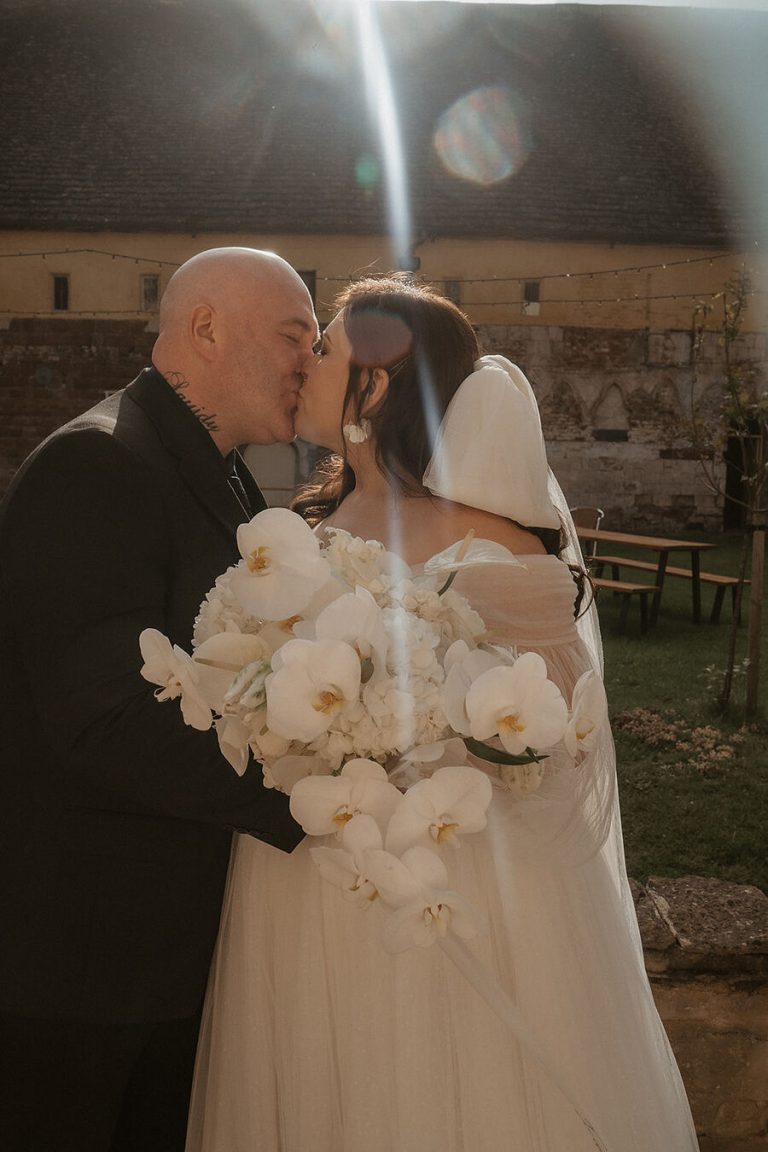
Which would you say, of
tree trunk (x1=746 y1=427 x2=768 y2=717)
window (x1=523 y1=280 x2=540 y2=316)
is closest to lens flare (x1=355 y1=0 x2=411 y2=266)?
window (x1=523 y1=280 x2=540 y2=316)

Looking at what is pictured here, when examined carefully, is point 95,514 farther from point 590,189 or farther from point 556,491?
point 590,189

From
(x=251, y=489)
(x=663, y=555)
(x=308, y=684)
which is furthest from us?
(x=663, y=555)

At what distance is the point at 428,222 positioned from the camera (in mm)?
18781

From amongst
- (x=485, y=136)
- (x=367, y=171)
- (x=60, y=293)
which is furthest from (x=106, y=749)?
(x=485, y=136)

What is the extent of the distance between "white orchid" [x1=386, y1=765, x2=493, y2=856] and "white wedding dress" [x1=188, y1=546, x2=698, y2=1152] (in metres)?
0.43

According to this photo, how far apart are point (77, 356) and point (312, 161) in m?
5.79

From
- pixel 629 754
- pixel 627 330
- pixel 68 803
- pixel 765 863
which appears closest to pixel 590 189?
Answer: pixel 627 330

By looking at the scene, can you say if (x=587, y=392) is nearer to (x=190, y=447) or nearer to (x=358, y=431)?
(x=358, y=431)

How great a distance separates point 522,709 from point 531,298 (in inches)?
733

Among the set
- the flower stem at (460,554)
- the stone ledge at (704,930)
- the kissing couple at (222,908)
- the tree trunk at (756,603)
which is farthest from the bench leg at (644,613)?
the flower stem at (460,554)

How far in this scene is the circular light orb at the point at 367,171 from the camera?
19.6m

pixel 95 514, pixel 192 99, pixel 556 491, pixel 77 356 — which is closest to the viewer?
pixel 95 514

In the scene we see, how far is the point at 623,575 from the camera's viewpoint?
14984 mm

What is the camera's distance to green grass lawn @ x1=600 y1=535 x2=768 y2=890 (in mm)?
5438
